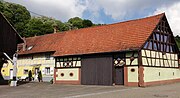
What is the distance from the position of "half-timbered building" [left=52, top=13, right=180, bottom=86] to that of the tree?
106ft

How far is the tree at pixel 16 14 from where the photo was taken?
6288 cm

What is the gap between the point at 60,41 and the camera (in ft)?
121

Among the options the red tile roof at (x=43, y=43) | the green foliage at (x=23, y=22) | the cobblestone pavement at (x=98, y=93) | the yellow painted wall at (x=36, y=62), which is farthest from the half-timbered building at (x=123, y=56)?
the green foliage at (x=23, y=22)

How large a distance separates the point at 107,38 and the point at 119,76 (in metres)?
5.08

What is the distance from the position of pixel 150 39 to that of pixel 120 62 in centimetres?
387

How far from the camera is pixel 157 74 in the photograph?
28.1m

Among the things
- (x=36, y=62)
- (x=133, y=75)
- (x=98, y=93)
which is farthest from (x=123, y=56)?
(x=36, y=62)

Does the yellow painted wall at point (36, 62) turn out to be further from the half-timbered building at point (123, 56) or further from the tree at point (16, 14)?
the tree at point (16, 14)

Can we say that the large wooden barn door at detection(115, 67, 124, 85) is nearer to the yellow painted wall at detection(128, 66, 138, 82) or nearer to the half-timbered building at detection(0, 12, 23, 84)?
the yellow painted wall at detection(128, 66, 138, 82)

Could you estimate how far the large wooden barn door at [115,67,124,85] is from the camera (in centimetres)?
2675

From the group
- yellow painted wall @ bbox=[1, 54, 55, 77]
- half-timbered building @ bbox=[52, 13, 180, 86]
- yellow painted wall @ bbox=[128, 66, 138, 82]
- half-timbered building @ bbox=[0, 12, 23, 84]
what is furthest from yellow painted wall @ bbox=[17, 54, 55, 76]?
yellow painted wall @ bbox=[128, 66, 138, 82]

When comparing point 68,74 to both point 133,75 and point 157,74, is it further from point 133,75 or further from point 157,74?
point 157,74

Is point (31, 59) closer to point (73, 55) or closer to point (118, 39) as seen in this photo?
point (73, 55)

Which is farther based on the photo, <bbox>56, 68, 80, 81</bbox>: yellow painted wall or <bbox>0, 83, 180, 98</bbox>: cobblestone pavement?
<bbox>56, 68, 80, 81</bbox>: yellow painted wall
